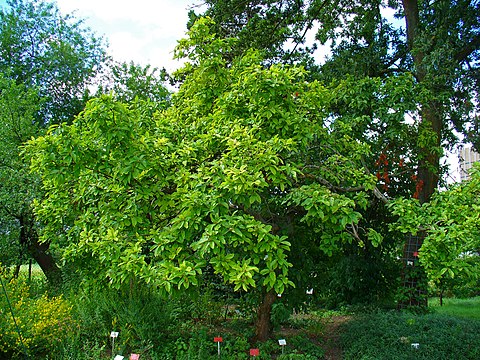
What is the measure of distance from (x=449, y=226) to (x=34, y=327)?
447 cm

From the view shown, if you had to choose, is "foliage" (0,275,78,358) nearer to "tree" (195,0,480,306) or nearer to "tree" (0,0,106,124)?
"tree" (195,0,480,306)

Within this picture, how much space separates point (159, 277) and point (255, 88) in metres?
2.00

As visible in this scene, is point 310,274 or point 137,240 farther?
point 310,274

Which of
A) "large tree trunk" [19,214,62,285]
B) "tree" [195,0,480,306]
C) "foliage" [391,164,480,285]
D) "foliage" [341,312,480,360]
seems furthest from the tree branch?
"large tree trunk" [19,214,62,285]

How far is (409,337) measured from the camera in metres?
5.36

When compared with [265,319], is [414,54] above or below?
above

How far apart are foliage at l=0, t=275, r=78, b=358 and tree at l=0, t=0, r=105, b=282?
10.3 feet

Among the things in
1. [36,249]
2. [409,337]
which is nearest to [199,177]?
[409,337]

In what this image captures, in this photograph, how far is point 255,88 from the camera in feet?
14.0

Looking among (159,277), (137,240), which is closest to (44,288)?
(137,240)

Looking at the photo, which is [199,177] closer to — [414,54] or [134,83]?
[414,54]

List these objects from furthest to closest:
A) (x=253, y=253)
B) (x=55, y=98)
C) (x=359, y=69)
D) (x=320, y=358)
Answer: (x=55, y=98) < (x=359, y=69) < (x=320, y=358) < (x=253, y=253)

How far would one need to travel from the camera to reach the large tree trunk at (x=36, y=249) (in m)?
8.44

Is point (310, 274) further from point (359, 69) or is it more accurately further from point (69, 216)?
point (359, 69)
